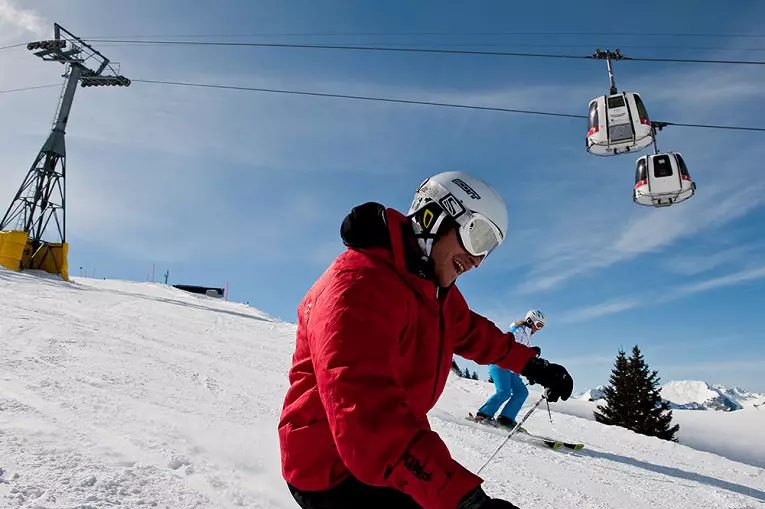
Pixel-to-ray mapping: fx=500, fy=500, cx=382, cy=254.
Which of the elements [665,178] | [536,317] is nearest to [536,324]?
[536,317]

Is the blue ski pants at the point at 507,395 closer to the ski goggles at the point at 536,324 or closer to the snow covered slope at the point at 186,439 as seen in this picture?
the snow covered slope at the point at 186,439

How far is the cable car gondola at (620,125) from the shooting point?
1141 cm

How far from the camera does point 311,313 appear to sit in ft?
5.65

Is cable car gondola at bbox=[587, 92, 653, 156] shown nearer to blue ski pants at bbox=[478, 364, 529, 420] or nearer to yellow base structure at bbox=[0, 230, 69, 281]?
blue ski pants at bbox=[478, 364, 529, 420]

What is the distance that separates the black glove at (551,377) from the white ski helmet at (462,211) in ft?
4.79

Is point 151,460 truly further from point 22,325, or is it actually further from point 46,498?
point 22,325

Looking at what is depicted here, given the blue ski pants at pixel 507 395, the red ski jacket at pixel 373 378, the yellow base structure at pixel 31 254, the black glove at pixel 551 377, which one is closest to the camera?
the red ski jacket at pixel 373 378

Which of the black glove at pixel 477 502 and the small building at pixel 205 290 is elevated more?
the small building at pixel 205 290

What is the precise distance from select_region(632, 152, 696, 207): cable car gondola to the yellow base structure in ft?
73.9

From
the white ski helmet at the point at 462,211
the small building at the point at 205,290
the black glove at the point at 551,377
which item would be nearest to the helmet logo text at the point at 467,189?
the white ski helmet at the point at 462,211

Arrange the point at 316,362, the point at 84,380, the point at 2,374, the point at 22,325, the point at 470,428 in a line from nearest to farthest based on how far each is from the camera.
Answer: the point at 316,362
the point at 2,374
the point at 84,380
the point at 470,428
the point at 22,325

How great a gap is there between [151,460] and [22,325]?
5.73 m

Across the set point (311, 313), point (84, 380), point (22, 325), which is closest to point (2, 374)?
point (84, 380)

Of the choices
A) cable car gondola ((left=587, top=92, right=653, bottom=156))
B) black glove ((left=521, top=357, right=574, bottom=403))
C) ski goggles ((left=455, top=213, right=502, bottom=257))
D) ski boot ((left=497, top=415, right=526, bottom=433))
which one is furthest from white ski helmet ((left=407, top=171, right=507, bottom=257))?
cable car gondola ((left=587, top=92, right=653, bottom=156))
